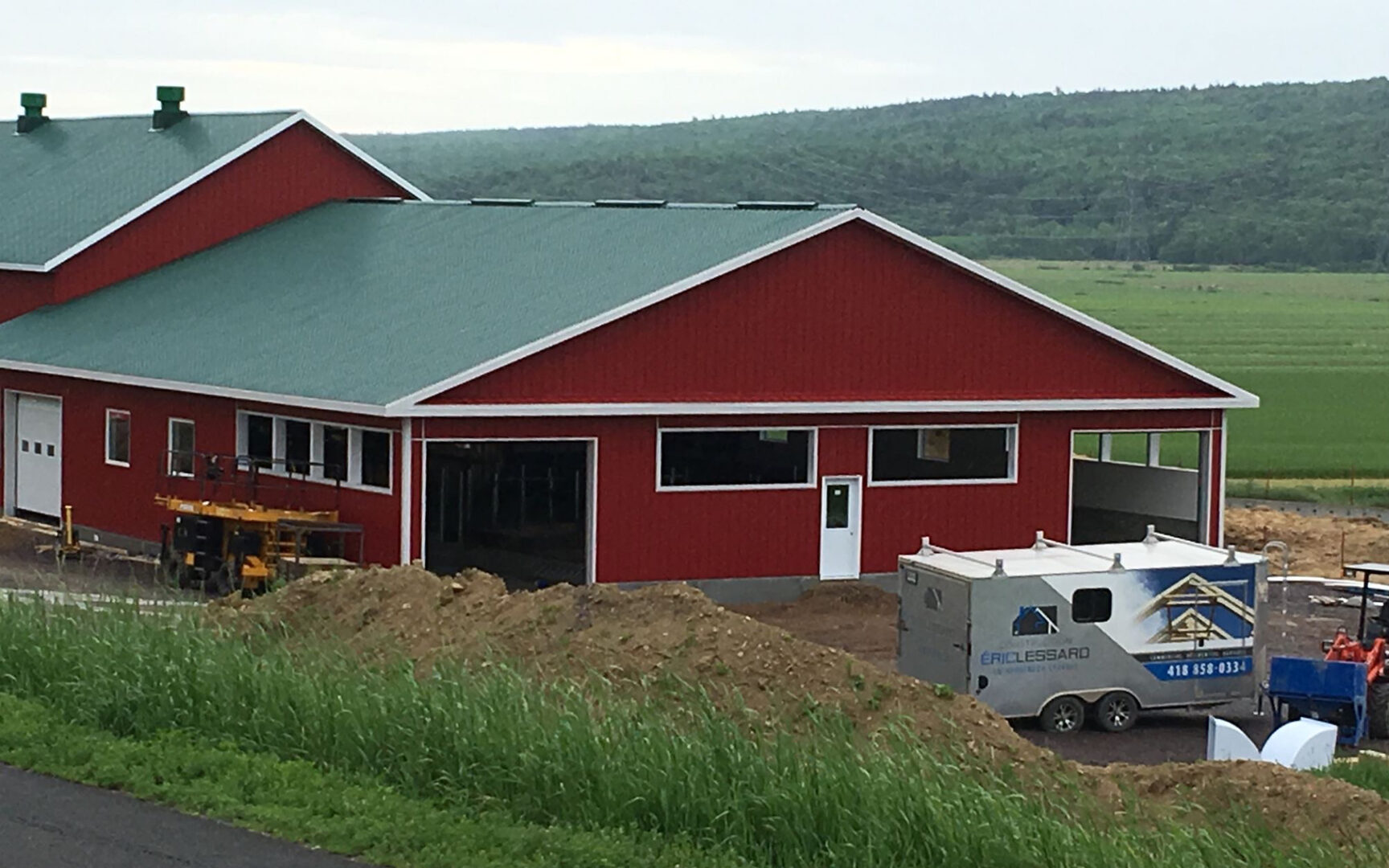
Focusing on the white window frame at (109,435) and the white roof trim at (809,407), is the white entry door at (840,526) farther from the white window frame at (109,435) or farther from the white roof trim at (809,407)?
the white window frame at (109,435)

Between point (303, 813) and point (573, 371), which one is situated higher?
point (573, 371)

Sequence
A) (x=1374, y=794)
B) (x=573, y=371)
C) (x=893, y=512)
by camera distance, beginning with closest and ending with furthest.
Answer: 1. (x=1374, y=794)
2. (x=573, y=371)
3. (x=893, y=512)

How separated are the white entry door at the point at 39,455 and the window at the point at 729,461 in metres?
11.6

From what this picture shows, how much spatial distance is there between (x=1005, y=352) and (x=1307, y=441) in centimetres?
2829

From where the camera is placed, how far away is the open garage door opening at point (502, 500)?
39781 millimetres

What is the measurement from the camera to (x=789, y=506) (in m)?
35.8

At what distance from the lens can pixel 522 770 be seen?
54.6 ft

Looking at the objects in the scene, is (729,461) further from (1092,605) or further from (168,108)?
(168,108)

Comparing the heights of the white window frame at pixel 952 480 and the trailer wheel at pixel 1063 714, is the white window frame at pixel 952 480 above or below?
above

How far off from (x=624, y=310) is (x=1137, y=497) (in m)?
10.6

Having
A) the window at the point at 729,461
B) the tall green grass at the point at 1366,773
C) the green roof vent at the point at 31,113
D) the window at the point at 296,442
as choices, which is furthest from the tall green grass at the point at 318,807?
the green roof vent at the point at 31,113

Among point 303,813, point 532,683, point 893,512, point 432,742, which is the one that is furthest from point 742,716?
point 893,512

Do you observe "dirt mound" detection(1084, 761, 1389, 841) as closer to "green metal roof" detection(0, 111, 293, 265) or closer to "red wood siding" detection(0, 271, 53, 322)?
"red wood siding" detection(0, 271, 53, 322)

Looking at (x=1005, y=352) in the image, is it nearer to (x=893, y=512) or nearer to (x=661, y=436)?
(x=893, y=512)
